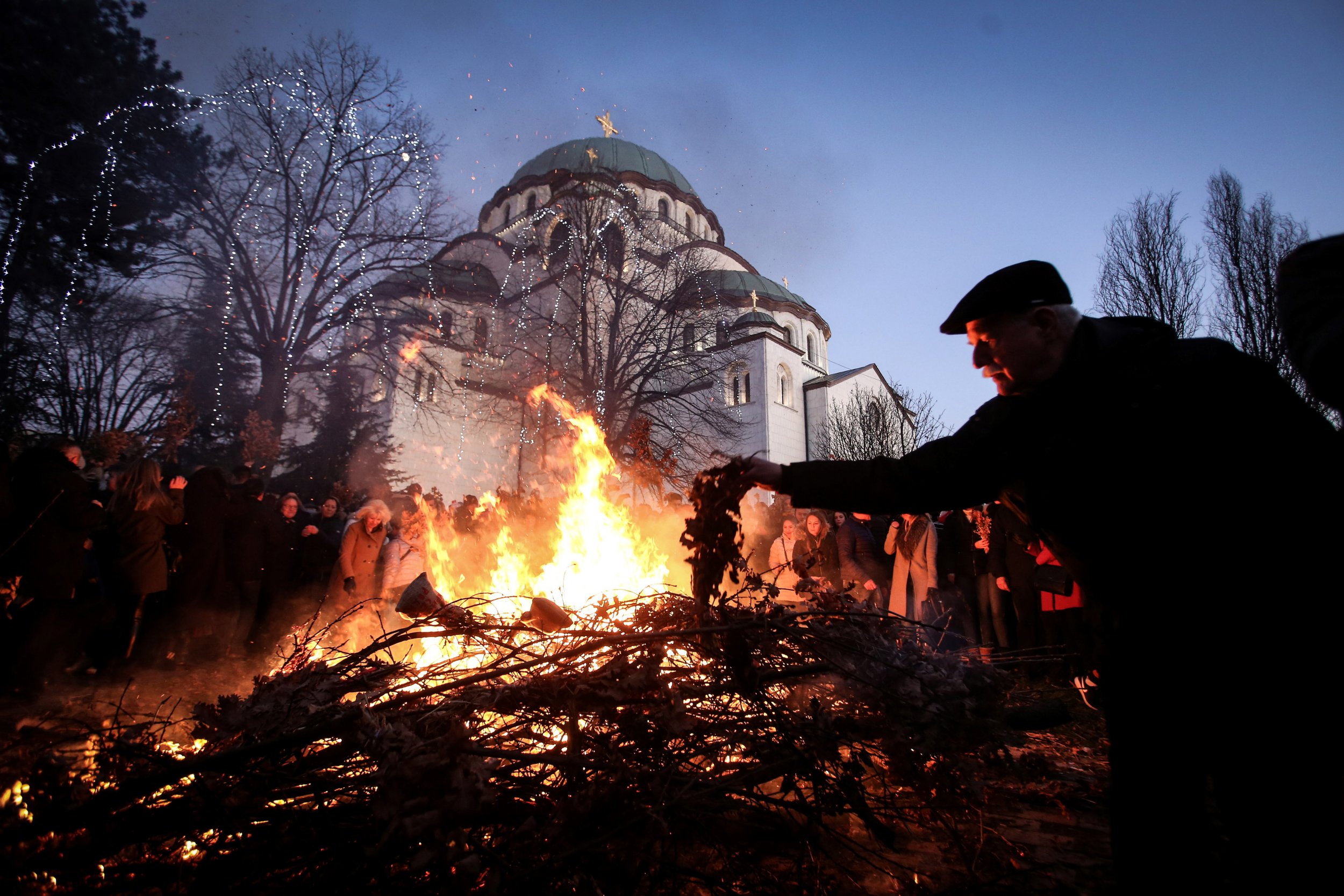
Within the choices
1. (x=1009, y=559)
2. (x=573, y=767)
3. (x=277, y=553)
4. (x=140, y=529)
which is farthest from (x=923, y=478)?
(x=277, y=553)

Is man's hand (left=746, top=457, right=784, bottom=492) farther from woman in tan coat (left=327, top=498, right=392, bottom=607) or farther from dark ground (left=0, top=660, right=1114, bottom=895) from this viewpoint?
woman in tan coat (left=327, top=498, right=392, bottom=607)

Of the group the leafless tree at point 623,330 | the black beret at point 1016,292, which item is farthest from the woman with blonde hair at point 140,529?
the leafless tree at point 623,330

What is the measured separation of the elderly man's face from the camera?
206 centimetres

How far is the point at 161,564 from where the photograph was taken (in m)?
6.48

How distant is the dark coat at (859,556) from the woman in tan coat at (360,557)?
19.7 feet

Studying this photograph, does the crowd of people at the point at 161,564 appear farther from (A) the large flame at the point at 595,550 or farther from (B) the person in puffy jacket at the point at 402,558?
(A) the large flame at the point at 595,550

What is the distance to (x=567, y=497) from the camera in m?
8.31

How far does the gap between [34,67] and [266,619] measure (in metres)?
15.6

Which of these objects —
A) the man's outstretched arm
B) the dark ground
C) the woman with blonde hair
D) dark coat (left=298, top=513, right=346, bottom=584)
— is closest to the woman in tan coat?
dark coat (left=298, top=513, right=346, bottom=584)

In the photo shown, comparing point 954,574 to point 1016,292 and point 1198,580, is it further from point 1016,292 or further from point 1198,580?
point 1198,580

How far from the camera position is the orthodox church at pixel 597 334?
22.9 metres

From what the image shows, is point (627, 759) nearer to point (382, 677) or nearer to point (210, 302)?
point (382, 677)

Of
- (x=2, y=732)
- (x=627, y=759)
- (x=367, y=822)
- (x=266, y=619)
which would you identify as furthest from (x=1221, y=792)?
(x=266, y=619)

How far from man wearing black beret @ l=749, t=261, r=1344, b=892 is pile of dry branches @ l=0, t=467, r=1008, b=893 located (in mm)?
906
